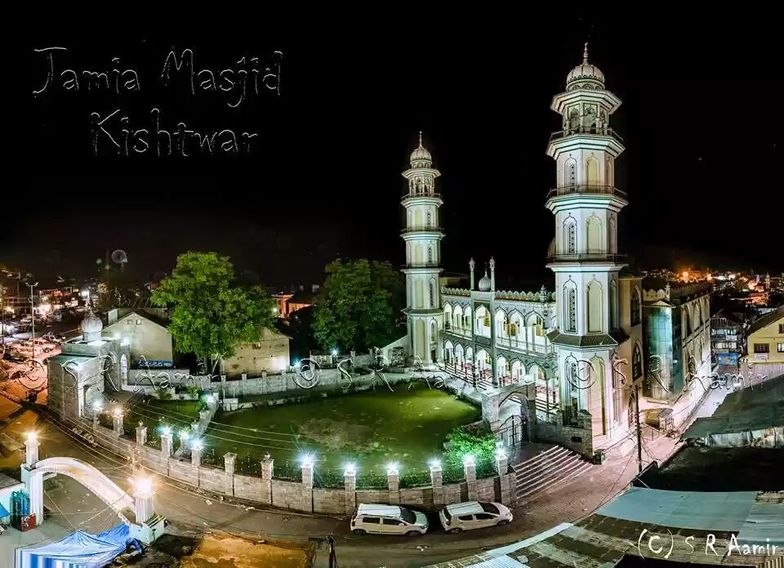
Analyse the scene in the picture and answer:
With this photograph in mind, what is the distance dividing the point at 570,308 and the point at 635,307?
664 centimetres

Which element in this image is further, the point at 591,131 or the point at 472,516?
the point at 591,131

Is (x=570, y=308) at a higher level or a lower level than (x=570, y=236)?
lower

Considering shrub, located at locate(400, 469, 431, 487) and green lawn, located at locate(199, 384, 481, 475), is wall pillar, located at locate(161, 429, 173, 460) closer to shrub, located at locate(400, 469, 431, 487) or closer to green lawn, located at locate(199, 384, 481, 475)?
green lawn, located at locate(199, 384, 481, 475)

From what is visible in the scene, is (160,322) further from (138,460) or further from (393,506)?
(393,506)

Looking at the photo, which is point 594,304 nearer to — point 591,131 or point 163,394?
point 591,131

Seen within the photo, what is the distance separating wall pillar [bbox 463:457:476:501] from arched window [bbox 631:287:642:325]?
15360 millimetres

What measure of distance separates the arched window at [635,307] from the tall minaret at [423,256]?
13.3m

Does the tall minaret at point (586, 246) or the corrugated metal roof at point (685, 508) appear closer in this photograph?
the corrugated metal roof at point (685, 508)

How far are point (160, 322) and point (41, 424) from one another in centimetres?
990

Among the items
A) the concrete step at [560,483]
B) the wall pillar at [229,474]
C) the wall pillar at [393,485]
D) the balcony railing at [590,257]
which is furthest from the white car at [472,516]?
the balcony railing at [590,257]

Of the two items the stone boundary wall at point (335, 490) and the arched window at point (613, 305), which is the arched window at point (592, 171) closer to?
the arched window at point (613, 305)

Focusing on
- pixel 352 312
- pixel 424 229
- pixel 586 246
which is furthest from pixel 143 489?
pixel 424 229

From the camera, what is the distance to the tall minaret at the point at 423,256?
36.5 m

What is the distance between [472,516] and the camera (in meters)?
16.3
